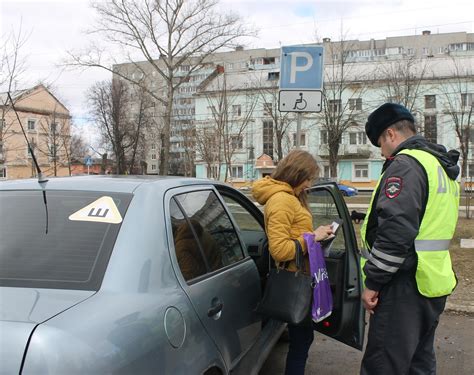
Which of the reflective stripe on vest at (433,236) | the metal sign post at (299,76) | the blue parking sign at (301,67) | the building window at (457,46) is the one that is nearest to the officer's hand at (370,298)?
the reflective stripe on vest at (433,236)

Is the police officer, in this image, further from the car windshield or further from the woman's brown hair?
the car windshield

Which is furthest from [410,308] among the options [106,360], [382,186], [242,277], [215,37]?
[215,37]

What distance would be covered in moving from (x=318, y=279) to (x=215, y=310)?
84cm

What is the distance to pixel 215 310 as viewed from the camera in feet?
7.19

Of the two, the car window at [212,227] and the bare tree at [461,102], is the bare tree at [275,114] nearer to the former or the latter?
the bare tree at [461,102]

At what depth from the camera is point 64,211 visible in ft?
6.82

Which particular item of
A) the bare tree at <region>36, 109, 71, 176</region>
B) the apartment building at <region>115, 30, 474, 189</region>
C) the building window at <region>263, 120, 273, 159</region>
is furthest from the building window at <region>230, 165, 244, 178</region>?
the bare tree at <region>36, 109, 71, 176</region>

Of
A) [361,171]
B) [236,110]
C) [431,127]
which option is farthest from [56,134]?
[431,127]

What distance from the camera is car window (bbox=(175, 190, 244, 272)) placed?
252 cm

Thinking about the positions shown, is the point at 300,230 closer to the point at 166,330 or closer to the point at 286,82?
the point at 166,330

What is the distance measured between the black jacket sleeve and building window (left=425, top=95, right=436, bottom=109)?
44354 millimetres

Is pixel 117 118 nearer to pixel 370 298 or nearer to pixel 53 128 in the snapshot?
pixel 53 128

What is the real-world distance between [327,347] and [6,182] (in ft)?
10.6

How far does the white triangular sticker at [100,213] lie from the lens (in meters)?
1.98
